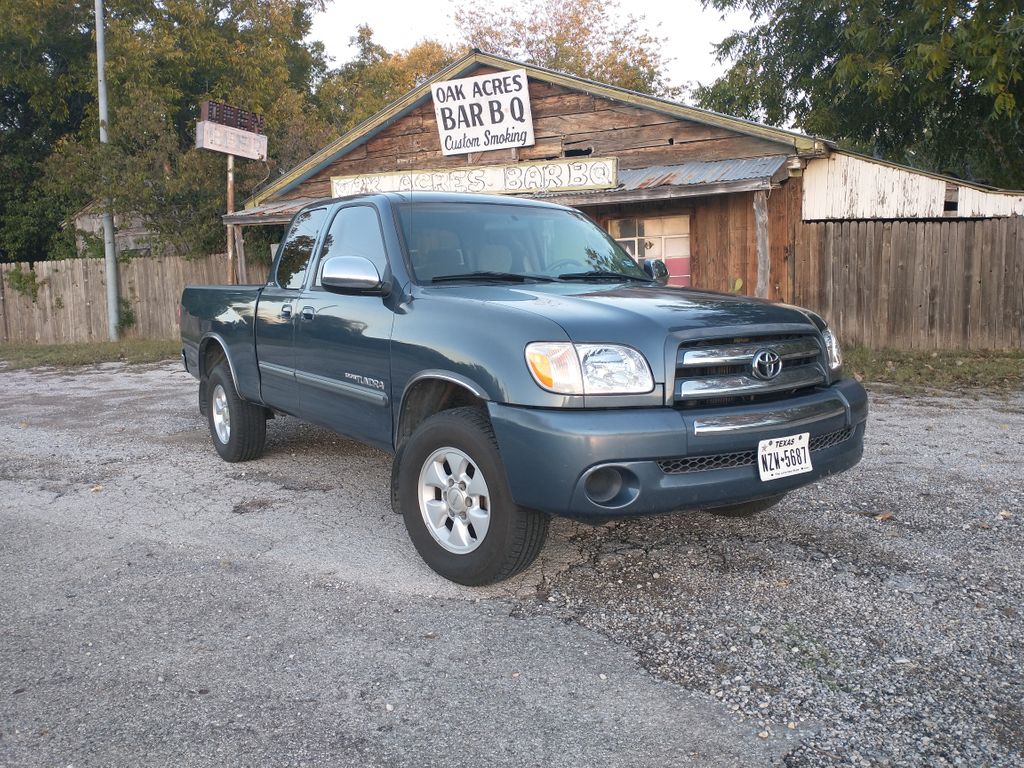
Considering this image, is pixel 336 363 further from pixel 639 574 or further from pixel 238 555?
pixel 639 574

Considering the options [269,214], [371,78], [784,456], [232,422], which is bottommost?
[232,422]

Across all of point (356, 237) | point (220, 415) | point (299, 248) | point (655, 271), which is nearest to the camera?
point (356, 237)

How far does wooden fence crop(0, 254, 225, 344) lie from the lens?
18.6m

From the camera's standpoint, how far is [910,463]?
5.90 metres

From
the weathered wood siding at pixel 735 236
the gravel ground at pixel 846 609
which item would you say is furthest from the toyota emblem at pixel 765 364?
the weathered wood siding at pixel 735 236

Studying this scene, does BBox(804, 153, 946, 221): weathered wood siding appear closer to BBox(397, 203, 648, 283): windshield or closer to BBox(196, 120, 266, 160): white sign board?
BBox(397, 203, 648, 283): windshield

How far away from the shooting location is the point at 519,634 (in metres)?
3.32

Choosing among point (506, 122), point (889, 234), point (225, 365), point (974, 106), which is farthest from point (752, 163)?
point (225, 365)

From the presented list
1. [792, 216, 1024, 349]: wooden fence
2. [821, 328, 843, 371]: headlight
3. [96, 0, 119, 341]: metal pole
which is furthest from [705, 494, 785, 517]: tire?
[96, 0, 119, 341]: metal pole

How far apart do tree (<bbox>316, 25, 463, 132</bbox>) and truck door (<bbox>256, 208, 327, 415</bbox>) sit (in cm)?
2408

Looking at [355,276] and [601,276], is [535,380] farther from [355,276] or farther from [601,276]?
[601,276]

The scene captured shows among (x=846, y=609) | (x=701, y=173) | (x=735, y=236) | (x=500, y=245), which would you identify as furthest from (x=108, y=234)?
(x=846, y=609)

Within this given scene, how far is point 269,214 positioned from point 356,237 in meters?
11.5

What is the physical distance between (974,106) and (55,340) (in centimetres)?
2003
